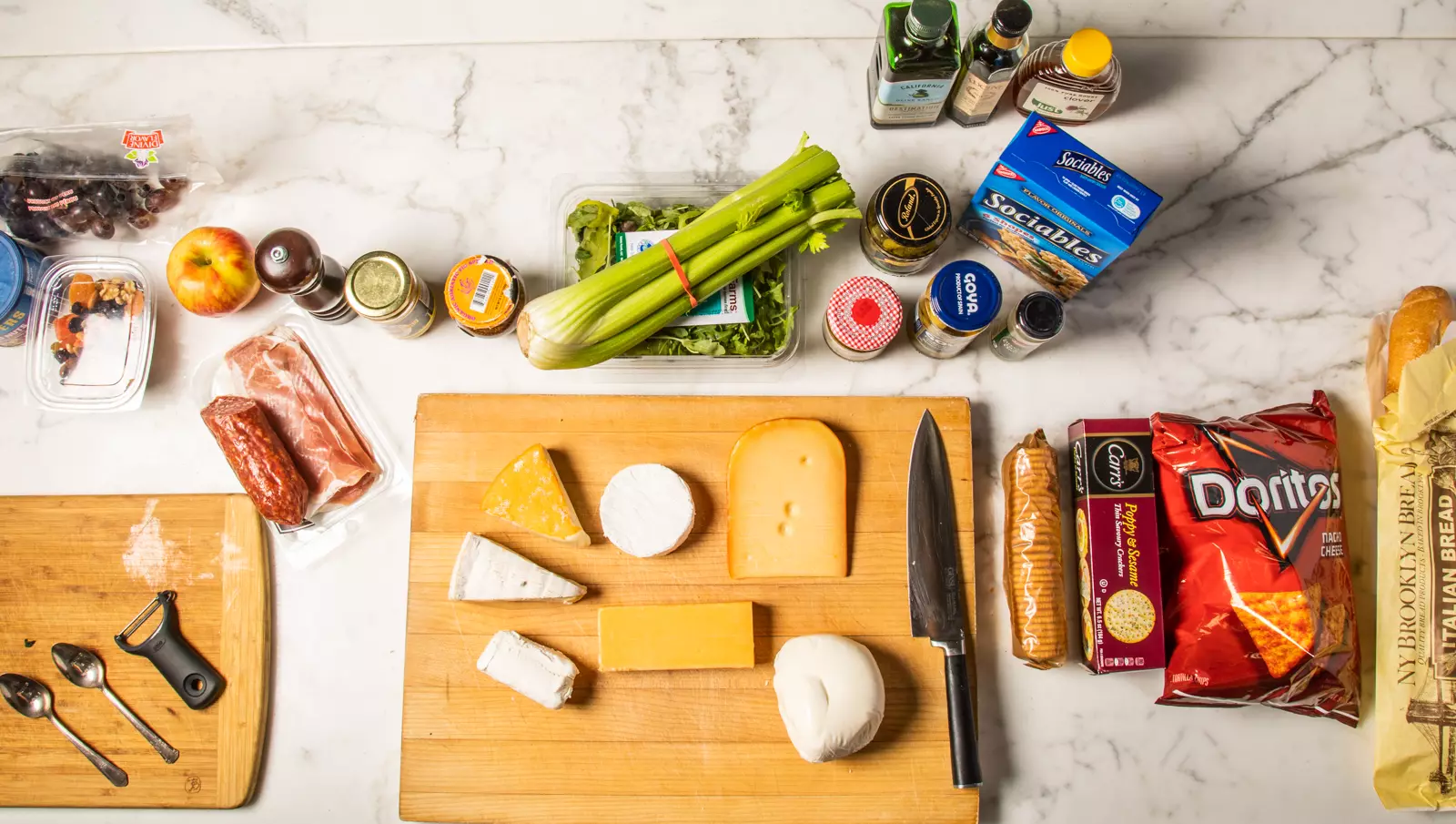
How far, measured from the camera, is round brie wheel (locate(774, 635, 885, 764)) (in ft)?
4.39

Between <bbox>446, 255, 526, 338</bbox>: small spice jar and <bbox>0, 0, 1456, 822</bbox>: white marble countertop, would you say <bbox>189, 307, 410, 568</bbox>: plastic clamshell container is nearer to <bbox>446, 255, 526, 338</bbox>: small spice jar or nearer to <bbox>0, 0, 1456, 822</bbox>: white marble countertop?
<bbox>0, 0, 1456, 822</bbox>: white marble countertop

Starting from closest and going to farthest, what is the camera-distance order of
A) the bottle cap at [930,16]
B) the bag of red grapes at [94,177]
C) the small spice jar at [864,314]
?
the bottle cap at [930,16] < the small spice jar at [864,314] < the bag of red grapes at [94,177]

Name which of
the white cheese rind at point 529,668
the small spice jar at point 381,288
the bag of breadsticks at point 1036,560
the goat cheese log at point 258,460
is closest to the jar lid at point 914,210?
the bag of breadsticks at point 1036,560

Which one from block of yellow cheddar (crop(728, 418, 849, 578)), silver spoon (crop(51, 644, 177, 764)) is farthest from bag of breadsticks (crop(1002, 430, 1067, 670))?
silver spoon (crop(51, 644, 177, 764))

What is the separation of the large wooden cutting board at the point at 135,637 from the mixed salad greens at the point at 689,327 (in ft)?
2.76

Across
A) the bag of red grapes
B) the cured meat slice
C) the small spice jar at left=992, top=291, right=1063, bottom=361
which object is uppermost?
the bag of red grapes

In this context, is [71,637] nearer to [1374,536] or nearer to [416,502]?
[416,502]

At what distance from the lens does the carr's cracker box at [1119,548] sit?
139 centimetres

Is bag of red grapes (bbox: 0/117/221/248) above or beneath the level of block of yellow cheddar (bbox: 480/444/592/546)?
above

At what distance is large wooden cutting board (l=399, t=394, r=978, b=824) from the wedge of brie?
A: 0.06m

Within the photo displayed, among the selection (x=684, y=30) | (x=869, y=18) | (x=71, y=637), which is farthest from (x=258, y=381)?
(x=869, y=18)

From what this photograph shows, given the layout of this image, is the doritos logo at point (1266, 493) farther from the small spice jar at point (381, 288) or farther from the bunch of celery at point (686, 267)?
the small spice jar at point (381, 288)

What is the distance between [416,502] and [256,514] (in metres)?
0.33

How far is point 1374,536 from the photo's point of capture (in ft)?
5.03
